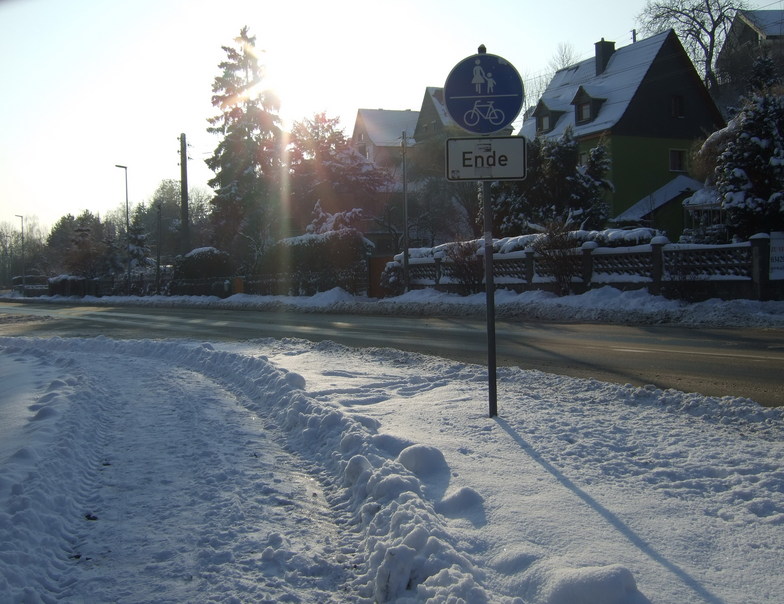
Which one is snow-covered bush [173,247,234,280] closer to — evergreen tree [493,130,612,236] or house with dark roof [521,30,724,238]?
evergreen tree [493,130,612,236]

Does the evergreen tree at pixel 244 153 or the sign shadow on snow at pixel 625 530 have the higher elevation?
the evergreen tree at pixel 244 153

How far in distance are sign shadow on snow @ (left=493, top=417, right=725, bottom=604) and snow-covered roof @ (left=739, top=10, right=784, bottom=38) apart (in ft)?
168

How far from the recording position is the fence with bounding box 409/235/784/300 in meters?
16.8

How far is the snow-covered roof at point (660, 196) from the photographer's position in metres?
36.5

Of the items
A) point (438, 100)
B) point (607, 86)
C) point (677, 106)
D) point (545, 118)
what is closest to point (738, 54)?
point (677, 106)

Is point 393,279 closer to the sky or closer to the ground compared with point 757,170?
closer to the ground

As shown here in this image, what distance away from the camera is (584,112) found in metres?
40.8

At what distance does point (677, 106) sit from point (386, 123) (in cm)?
3189

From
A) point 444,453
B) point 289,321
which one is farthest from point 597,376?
point 289,321

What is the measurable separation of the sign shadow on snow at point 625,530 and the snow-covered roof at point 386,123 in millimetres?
59783

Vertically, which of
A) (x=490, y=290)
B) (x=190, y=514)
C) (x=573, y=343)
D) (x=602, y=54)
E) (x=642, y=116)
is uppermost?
(x=602, y=54)

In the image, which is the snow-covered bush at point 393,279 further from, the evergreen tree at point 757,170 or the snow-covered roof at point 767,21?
the snow-covered roof at point 767,21

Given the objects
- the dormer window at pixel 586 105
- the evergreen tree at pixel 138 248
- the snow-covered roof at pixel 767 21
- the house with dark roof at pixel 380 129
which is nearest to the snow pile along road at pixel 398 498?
the dormer window at pixel 586 105

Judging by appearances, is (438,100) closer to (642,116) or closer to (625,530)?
(642,116)
